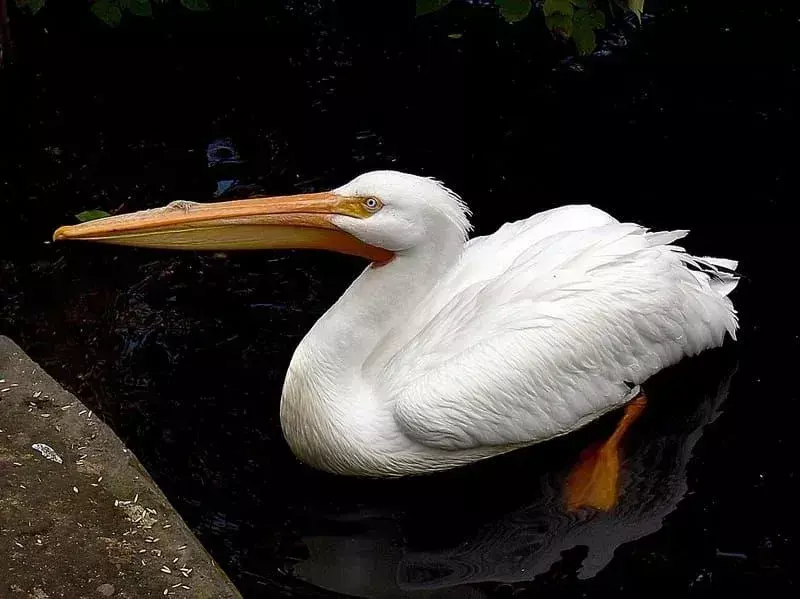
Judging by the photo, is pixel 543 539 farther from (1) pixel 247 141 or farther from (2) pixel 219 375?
(1) pixel 247 141

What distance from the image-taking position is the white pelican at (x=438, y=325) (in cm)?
355

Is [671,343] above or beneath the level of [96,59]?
beneath

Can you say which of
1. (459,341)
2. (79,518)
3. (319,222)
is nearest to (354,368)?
(459,341)

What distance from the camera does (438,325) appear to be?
3.74m

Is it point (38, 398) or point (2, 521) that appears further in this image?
point (38, 398)

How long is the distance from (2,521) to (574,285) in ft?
6.06

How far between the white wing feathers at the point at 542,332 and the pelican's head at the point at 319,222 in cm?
32

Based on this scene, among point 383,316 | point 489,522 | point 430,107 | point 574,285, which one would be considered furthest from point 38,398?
point 430,107

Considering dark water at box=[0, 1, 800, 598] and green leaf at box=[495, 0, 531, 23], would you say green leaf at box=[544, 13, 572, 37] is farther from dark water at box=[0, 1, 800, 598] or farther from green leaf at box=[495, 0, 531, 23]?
dark water at box=[0, 1, 800, 598]

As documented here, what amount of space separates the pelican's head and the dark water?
0.71 metres

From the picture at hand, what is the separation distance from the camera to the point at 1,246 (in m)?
4.89

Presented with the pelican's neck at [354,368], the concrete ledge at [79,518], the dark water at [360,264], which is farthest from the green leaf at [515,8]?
the concrete ledge at [79,518]

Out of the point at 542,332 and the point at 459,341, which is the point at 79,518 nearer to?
the point at 459,341

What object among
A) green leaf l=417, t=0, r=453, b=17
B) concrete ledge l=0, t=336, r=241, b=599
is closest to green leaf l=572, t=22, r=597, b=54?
green leaf l=417, t=0, r=453, b=17
